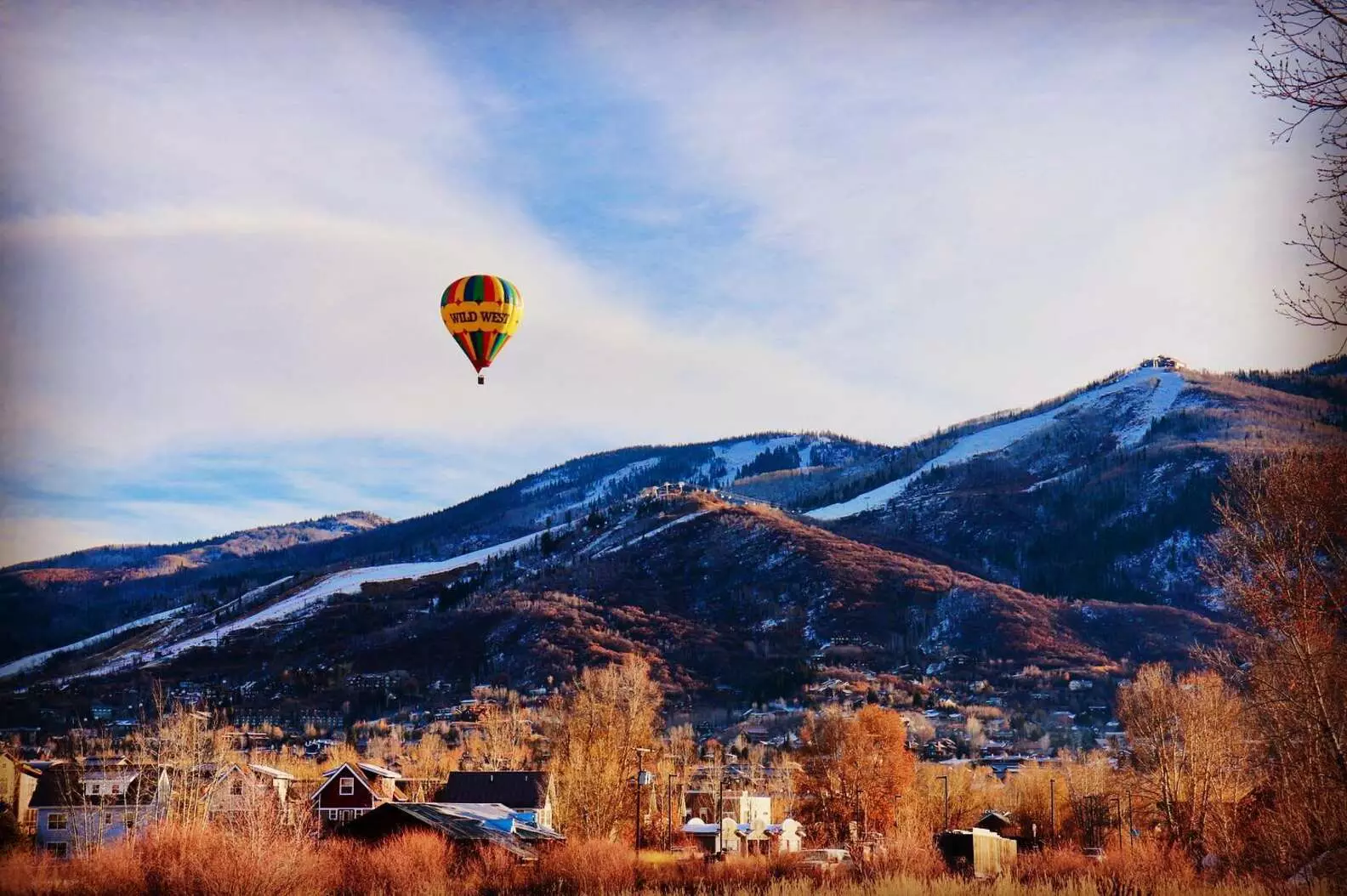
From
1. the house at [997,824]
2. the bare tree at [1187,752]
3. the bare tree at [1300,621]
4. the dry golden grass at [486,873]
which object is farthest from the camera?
the house at [997,824]

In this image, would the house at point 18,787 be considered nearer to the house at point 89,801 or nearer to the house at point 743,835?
the house at point 89,801

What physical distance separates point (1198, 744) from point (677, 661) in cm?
13102

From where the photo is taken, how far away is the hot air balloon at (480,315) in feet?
174

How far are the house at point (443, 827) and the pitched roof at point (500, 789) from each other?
48.7 feet

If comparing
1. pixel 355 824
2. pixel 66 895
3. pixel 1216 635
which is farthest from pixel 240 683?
pixel 66 895

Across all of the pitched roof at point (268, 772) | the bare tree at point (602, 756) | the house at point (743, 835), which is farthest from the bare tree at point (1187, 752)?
the pitched roof at point (268, 772)

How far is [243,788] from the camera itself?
Result: 66625 millimetres

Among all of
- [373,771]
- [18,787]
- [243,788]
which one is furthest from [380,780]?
[18,787]

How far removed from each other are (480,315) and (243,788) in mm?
31404

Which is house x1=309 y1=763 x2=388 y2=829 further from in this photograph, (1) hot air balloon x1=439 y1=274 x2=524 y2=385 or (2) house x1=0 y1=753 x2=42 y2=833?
(1) hot air balloon x1=439 y1=274 x2=524 y2=385

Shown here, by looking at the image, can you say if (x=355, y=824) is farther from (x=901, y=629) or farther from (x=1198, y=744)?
(x=901, y=629)

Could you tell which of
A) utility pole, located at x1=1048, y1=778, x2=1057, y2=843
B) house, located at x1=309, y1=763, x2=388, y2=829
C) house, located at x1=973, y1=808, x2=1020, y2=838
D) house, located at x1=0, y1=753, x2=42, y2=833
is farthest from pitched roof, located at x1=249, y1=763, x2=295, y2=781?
utility pole, located at x1=1048, y1=778, x2=1057, y2=843

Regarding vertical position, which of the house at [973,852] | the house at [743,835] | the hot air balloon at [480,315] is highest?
the hot air balloon at [480,315]

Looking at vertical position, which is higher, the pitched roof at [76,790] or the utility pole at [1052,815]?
the pitched roof at [76,790]
